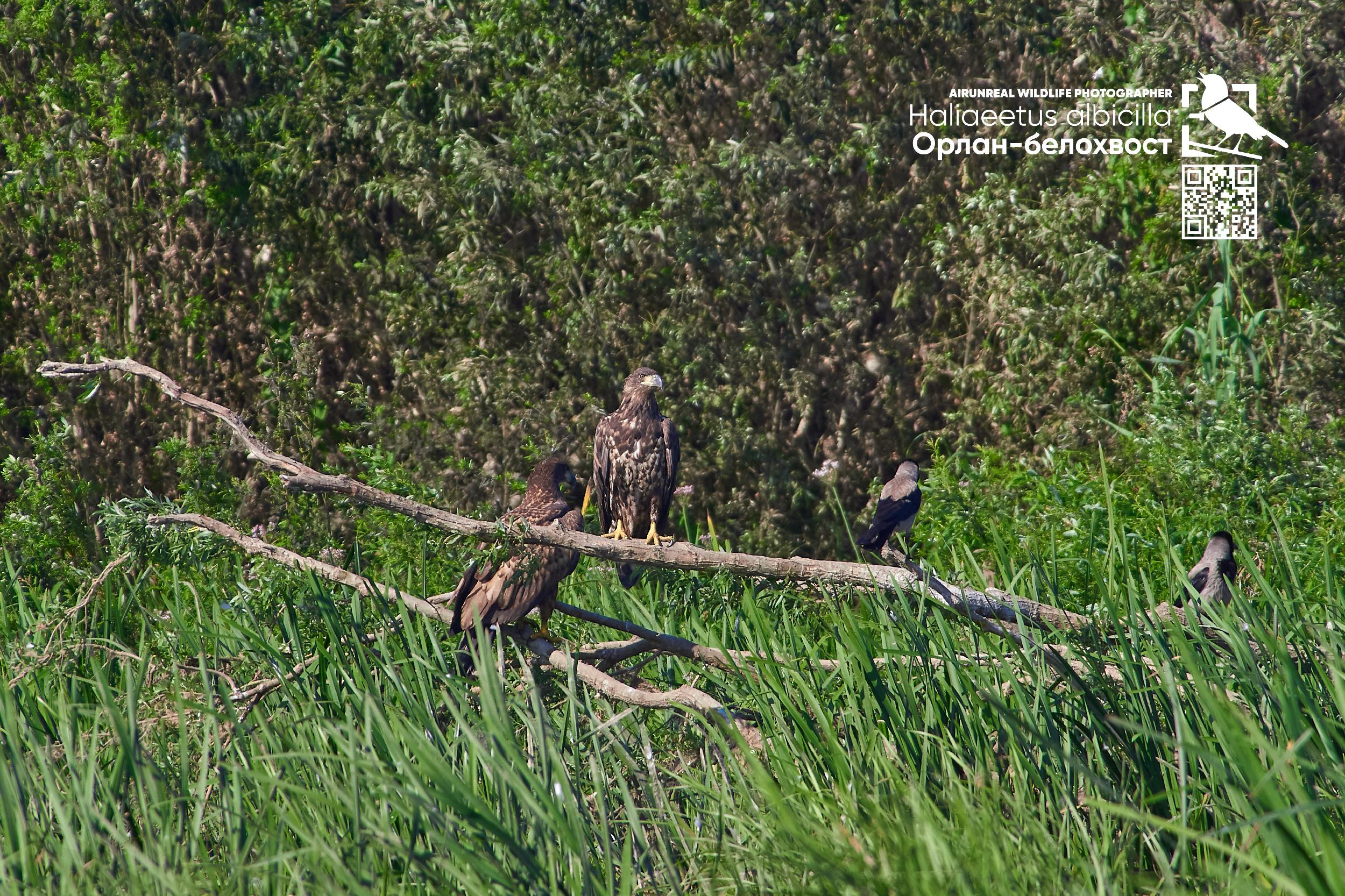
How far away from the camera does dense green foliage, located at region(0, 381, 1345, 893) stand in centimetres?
183

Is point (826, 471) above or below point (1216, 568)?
above

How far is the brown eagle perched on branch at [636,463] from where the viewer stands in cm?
415

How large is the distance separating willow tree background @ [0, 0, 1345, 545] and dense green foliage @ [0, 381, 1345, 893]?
192 cm

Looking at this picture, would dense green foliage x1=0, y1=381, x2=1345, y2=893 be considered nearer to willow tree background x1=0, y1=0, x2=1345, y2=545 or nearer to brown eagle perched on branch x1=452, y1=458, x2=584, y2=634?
brown eagle perched on branch x1=452, y1=458, x2=584, y2=634

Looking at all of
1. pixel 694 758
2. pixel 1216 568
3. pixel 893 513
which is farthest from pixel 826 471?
pixel 694 758

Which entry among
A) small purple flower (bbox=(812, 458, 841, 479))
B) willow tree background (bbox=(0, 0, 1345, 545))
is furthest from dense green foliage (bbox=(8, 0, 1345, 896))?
small purple flower (bbox=(812, 458, 841, 479))

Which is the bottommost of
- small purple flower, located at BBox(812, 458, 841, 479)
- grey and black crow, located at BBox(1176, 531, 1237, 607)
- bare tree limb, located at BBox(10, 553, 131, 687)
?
grey and black crow, located at BBox(1176, 531, 1237, 607)

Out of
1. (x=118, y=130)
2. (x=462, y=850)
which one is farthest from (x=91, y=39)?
(x=462, y=850)

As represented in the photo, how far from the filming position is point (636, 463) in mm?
4172

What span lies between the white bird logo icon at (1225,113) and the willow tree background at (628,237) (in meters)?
0.10

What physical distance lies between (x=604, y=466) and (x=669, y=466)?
286 mm

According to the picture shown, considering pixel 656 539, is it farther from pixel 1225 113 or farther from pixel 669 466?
pixel 1225 113

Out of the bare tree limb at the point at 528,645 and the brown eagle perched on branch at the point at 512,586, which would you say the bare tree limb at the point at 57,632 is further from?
the brown eagle perched on branch at the point at 512,586

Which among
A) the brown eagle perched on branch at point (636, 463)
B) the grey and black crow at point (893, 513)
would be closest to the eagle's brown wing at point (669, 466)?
the brown eagle perched on branch at point (636, 463)
